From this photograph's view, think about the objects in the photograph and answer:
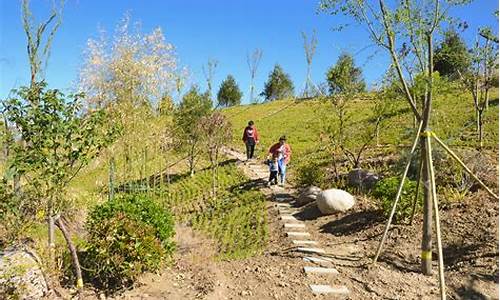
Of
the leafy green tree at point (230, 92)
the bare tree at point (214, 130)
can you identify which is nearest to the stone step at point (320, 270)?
the bare tree at point (214, 130)

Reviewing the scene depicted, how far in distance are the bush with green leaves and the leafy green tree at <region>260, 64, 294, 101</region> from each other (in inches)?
1492

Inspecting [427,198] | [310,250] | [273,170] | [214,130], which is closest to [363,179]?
[273,170]

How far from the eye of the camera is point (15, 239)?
→ 6.22 metres

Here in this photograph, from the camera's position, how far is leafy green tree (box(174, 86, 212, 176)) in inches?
623

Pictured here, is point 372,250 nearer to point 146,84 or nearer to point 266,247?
point 266,247

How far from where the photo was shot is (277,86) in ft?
142

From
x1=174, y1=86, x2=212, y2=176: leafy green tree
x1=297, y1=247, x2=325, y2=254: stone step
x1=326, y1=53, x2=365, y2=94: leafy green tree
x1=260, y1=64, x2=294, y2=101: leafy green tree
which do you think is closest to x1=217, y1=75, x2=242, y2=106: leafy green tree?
x1=260, y1=64, x2=294, y2=101: leafy green tree

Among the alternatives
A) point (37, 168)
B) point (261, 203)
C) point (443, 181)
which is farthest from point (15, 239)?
point (443, 181)

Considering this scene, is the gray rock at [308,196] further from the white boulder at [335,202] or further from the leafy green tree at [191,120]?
the leafy green tree at [191,120]

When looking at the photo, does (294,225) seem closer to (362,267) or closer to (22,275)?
(362,267)

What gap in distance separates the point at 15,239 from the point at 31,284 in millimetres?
1363


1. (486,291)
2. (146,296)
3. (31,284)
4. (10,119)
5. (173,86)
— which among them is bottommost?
(486,291)

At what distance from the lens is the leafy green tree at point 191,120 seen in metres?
15.8

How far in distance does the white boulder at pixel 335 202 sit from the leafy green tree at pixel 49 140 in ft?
18.0
